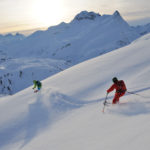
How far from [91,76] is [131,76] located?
10.2 feet

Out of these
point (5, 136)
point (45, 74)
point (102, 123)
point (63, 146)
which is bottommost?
point (45, 74)

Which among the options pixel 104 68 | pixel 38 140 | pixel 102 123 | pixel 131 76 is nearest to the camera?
pixel 102 123

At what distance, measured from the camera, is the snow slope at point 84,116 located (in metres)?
5.20

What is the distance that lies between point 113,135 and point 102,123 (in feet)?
4.50

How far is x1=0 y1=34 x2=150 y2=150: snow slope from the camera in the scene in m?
5.20

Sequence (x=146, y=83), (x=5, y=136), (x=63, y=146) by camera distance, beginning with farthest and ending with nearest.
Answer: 1. (x=146, y=83)
2. (x=5, y=136)
3. (x=63, y=146)

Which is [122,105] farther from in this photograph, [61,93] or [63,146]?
[61,93]

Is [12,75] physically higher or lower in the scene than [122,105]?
lower

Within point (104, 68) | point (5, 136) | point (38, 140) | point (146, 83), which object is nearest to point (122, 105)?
point (146, 83)

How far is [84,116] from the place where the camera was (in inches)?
313

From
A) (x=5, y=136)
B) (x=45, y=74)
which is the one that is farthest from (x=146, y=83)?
(x=45, y=74)

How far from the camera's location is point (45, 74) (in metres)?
75.4

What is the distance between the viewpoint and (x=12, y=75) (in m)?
72.4

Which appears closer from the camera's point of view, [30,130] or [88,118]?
[88,118]
